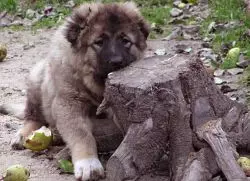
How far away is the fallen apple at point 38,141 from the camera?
185 inches

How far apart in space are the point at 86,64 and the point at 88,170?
0.79 metres

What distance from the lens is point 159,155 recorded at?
3893 mm

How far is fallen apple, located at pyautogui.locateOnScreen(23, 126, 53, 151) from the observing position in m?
4.69

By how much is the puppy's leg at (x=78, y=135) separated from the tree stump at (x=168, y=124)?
0.37m

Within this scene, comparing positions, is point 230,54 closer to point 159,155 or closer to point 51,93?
point 51,93

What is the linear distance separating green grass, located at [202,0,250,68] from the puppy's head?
2107mm

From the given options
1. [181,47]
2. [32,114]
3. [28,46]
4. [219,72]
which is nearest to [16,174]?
[32,114]

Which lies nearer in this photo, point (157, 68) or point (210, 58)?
point (157, 68)

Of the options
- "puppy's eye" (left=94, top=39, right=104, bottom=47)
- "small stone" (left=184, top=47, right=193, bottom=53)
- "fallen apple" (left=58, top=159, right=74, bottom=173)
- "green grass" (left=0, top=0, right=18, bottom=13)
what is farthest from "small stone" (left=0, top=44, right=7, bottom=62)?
"fallen apple" (left=58, top=159, right=74, bottom=173)

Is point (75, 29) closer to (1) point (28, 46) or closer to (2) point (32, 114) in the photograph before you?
(2) point (32, 114)

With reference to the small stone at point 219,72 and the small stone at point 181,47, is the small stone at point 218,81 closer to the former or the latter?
the small stone at point 219,72

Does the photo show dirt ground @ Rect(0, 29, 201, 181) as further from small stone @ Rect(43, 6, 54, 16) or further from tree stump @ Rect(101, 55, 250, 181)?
small stone @ Rect(43, 6, 54, 16)

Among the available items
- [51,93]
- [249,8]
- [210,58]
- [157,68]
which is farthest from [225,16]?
[157,68]

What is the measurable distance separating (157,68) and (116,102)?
332 mm
